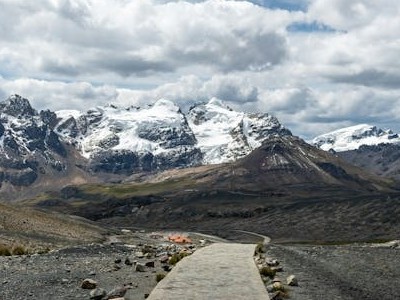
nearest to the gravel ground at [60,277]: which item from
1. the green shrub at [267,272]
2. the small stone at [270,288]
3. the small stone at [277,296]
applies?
the small stone at [270,288]

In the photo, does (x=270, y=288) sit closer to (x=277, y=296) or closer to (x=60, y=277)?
(x=277, y=296)

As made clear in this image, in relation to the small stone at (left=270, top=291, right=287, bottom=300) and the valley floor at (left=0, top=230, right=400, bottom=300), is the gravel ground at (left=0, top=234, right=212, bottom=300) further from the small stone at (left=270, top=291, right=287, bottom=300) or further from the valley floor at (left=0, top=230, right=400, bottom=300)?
the small stone at (left=270, top=291, right=287, bottom=300)

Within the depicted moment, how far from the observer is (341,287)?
35656 mm

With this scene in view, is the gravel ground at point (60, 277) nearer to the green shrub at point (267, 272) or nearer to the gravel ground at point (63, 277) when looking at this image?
the gravel ground at point (63, 277)

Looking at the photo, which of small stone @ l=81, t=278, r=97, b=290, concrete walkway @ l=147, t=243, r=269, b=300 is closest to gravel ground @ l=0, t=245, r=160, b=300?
small stone @ l=81, t=278, r=97, b=290

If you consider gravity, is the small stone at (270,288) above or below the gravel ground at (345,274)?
above

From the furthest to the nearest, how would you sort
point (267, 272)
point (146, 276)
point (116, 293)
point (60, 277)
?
point (267, 272)
point (146, 276)
point (60, 277)
point (116, 293)

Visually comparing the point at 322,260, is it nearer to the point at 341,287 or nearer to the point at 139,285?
the point at 341,287

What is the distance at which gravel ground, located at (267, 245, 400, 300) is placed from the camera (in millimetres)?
32844

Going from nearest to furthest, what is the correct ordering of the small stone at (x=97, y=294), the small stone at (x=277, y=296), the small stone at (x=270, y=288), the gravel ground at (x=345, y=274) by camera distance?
the small stone at (x=97, y=294)
the small stone at (x=277, y=296)
the small stone at (x=270, y=288)
the gravel ground at (x=345, y=274)

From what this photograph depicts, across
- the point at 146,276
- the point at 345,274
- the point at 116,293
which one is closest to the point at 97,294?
the point at 116,293

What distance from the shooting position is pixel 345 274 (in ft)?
141

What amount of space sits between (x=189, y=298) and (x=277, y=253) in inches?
1550

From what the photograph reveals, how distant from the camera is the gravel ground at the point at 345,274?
108ft
